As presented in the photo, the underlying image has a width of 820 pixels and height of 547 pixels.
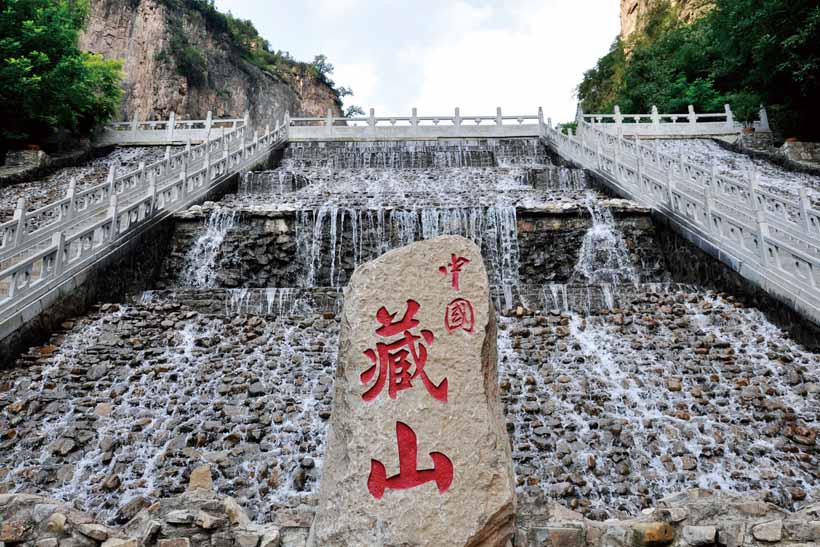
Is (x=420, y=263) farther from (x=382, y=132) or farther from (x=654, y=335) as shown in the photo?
(x=382, y=132)

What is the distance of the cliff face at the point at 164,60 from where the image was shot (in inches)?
1001

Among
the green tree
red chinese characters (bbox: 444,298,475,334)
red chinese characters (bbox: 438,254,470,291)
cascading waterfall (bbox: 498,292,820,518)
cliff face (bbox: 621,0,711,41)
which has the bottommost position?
cascading waterfall (bbox: 498,292,820,518)

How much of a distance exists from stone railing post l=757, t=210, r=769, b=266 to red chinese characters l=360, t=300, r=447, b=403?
19.7ft

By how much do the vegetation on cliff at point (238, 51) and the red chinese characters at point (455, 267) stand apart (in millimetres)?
27879

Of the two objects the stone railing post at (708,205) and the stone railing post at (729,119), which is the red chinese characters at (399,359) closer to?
the stone railing post at (708,205)

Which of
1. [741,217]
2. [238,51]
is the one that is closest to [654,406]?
[741,217]

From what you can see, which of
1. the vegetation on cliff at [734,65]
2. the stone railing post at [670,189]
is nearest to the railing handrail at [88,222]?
the stone railing post at [670,189]

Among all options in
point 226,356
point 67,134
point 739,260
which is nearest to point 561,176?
point 739,260

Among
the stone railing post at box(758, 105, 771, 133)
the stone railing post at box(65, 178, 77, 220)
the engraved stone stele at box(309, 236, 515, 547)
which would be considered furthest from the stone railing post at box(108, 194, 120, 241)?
the stone railing post at box(758, 105, 771, 133)

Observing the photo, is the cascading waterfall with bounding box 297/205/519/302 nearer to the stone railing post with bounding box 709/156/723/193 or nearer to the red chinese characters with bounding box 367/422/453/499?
the stone railing post with bounding box 709/156/723/193

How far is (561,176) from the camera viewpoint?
46.1 ft

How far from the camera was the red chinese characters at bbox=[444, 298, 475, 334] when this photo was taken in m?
2.96

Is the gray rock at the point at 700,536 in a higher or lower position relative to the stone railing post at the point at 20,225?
lower

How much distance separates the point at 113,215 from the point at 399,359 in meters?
7.21
